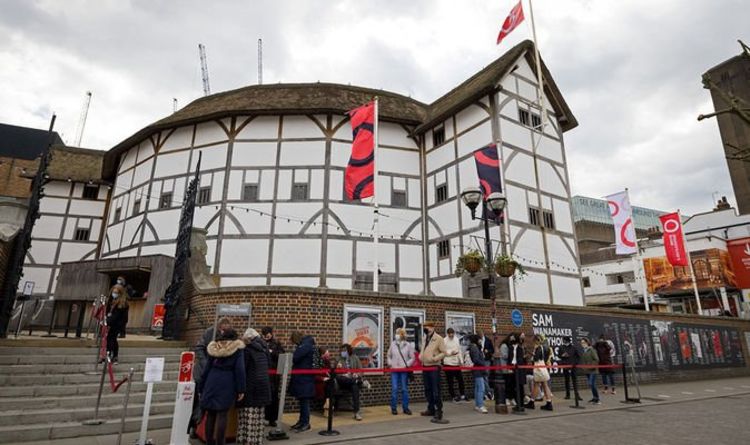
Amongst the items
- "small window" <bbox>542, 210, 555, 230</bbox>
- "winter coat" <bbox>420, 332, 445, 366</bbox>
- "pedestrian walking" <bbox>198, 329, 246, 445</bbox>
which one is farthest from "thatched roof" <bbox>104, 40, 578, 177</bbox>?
"pedestrian walking" <bbox>198, 329, 246, 445</bbox>

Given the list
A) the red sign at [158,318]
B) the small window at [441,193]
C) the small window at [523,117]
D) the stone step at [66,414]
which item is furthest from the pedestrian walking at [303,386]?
the small window at [523,117]

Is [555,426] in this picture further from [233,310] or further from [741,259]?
[741,259]

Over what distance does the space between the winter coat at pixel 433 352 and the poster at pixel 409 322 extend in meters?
1.69

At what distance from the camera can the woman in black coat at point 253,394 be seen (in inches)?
220

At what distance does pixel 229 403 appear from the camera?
16.8 feet

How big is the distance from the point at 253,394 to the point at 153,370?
1302mm

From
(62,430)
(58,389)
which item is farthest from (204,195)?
(62,430)

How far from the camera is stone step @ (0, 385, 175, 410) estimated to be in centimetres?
642

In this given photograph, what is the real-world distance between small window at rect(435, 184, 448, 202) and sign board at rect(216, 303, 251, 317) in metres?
12.2

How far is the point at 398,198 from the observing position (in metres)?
20.0

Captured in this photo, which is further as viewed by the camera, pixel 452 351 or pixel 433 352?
pixel 452 351

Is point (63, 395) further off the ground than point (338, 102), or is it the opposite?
point (338, 102)

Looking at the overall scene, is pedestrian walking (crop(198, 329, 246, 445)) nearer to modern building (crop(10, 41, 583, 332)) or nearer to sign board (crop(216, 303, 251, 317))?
sign board (crop(216, 303, 251, 317))

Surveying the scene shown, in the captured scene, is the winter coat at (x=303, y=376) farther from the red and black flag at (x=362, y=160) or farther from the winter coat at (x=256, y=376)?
the red and black flag at (x=362, y=160)
